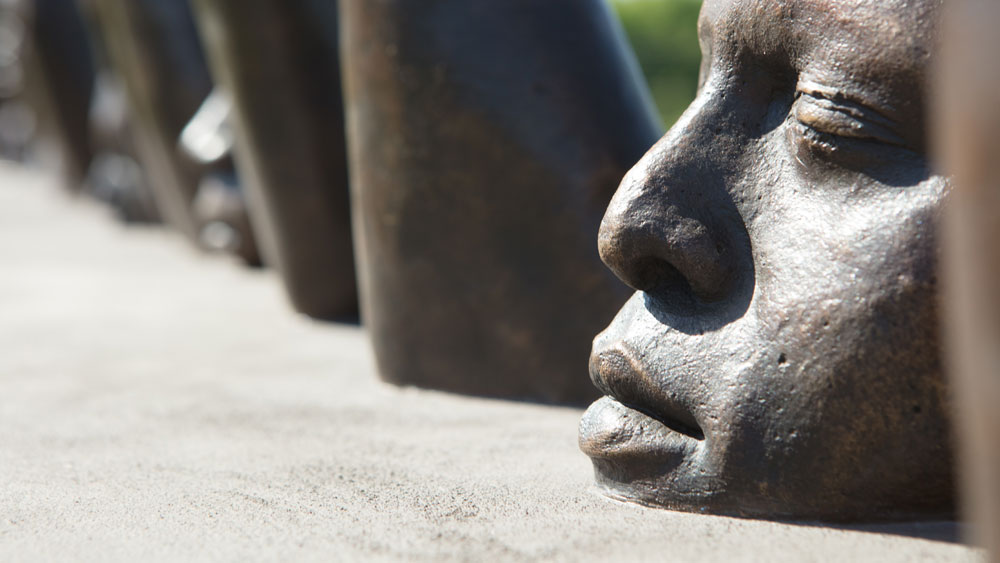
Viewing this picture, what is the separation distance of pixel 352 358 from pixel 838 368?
2.51 meters

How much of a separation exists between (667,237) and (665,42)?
39.5ft

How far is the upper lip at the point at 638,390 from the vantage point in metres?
2.26

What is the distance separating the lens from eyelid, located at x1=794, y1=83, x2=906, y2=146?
6.86 ft

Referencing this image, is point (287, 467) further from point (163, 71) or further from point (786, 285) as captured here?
point (163, 71)

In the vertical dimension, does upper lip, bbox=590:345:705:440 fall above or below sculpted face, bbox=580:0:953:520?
below

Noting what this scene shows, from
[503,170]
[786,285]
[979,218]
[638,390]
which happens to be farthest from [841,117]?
[503,170]

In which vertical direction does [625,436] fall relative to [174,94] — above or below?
above

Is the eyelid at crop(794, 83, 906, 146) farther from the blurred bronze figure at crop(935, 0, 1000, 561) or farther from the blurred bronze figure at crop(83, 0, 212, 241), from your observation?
the blurred bronze figure at crop(83, 0, 212, 241)

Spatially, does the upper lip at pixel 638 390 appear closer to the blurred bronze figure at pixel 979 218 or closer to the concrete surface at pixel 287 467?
A: the concrete surface at pixel 287 467

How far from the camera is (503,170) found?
340cm

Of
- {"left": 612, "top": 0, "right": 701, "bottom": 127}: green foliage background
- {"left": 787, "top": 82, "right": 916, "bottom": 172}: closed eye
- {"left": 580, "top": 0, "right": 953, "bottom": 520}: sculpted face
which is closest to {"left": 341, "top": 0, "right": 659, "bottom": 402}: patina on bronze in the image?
{"left": 580, "top": 0, "right": 953, "bottom": 520}: sculpted face

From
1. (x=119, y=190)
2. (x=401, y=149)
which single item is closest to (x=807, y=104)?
(x=401, y=149)

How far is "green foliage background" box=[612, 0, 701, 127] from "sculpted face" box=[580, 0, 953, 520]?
11.2 metres

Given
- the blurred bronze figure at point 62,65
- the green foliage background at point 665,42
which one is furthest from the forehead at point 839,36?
the green foliage background at point 665,42
